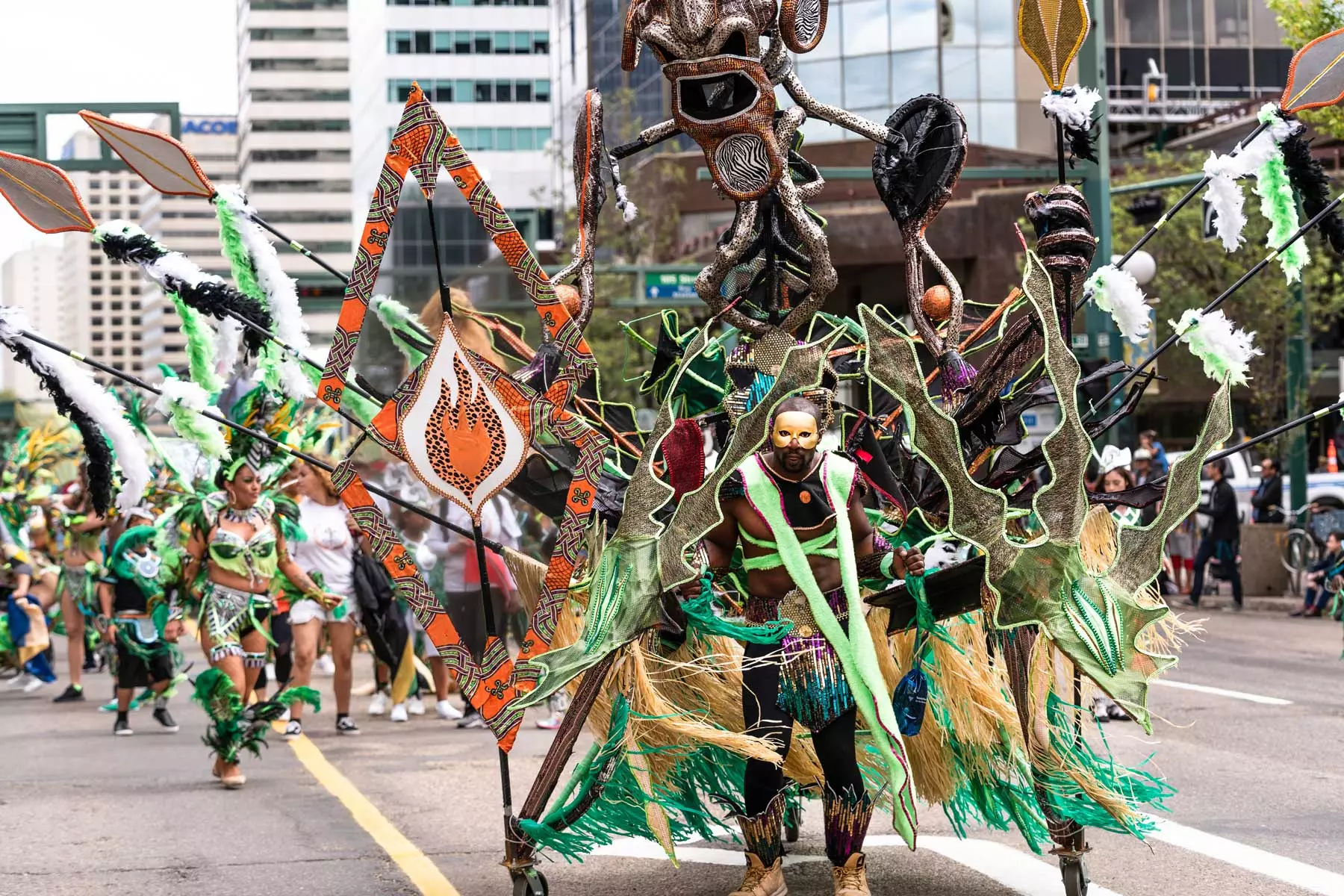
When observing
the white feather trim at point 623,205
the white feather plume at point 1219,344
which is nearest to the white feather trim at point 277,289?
the white feather trim at point 623,205

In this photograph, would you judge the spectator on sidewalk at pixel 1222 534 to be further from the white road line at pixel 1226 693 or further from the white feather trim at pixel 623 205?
the white feather trim at pixel 623 205

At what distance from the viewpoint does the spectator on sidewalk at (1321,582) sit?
62.5ft

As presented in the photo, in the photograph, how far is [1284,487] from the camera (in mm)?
27594

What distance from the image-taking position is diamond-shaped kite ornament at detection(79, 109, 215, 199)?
22.9ft

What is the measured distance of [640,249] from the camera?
35.9m

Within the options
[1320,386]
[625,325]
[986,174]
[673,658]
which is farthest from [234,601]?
[1320,386]

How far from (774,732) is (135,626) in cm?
777

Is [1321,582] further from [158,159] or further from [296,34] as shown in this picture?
[296,34]

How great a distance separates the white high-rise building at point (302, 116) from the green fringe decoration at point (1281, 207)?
13537cm

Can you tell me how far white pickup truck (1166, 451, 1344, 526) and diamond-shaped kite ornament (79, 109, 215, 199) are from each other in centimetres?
1893

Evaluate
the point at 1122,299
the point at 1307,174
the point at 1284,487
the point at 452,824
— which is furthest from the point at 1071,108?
the point at 1284,487

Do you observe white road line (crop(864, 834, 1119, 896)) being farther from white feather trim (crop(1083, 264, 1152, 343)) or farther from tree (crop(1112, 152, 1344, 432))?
tree (crop(1112, 152, 1344, 432))

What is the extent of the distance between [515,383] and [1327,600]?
15870 millimetres

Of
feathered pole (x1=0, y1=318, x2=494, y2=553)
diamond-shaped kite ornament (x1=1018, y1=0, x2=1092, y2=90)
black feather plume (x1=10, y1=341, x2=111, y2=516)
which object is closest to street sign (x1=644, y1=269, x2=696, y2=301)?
black feather plume (x1=10, y1=341, x2=111, y2=516)
